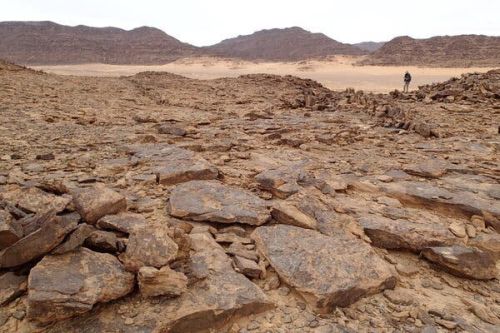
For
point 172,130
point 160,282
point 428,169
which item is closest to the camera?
point 160,282

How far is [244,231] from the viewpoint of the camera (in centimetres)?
269

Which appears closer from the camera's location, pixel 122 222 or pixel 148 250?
pixel 148 250

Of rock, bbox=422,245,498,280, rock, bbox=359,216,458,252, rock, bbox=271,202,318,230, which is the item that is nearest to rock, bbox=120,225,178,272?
rock, bbox=271,202,318,230

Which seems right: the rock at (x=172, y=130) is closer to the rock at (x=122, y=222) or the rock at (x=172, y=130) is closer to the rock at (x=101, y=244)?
the rock at (x=122, y=222)

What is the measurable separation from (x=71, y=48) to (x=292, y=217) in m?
64.4

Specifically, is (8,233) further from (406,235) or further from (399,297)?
(406,235)

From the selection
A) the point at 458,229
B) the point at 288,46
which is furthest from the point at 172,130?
the point at 288,46

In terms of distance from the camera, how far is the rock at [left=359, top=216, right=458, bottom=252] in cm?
273

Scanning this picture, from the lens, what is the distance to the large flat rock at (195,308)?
5.87ft

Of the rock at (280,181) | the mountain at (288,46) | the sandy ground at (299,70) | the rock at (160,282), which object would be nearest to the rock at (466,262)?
the rock at (280,181)

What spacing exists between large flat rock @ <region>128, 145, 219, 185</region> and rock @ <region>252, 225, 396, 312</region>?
1.17 metres

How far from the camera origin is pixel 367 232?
2.85 m

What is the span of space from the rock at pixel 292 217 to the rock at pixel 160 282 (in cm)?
104

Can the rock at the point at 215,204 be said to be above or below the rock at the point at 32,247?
below
